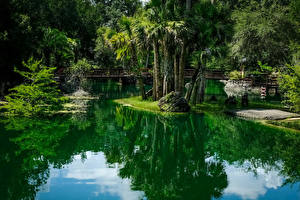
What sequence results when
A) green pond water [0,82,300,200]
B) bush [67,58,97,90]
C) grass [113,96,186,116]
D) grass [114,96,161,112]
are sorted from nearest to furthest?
green pond water [0,82,300,200] < grass [113,96,186,116] < grass [114,96,161,112] < bush [67,58,97,90]

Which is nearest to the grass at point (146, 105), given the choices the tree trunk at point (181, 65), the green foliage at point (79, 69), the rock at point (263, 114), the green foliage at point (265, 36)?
the tree trunk at point (181, 65)

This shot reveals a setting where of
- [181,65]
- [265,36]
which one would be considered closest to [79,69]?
[181,65]

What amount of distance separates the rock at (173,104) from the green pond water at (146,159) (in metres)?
2.55

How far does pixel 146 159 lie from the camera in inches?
523

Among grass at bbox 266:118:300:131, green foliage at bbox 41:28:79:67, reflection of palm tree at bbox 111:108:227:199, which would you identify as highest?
green foliage at bbox 41:28:79:67

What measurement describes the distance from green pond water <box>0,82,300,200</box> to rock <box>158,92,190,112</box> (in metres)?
2.55

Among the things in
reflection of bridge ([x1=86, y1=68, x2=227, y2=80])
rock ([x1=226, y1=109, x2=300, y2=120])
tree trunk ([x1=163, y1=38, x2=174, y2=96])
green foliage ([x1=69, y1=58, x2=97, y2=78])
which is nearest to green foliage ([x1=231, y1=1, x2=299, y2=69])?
reflection of bridge ([x1=86, y1=68, x2=227, y2=80])

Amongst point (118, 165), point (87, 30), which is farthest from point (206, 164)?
point (87, 30)

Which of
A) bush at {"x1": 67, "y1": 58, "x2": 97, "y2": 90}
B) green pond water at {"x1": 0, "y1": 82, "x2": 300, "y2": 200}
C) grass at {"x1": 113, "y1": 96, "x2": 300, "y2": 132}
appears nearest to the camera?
Result: green pond water at {"x1": 0, "y1": 82, "x2": 300, "y2": 200}

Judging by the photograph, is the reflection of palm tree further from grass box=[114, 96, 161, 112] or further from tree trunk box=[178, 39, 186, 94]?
tree trunk box=[178, 39, 186, 94]

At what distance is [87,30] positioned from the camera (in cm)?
5656

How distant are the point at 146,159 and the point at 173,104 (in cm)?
1140

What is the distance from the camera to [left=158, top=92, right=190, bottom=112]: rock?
24188mm

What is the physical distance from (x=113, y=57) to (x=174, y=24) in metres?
31.1
